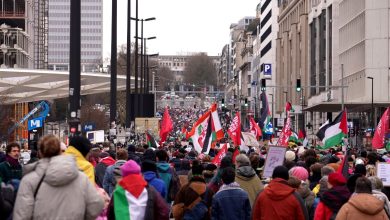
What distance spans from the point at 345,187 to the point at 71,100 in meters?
18.8

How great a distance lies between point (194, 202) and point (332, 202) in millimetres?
2170

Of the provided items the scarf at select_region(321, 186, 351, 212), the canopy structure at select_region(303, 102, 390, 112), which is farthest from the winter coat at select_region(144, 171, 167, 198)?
the canopy structure at select_region(303, 102, 390, 112)

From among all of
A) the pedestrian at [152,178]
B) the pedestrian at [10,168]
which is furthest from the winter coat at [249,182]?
the pedestrian at [10,168]

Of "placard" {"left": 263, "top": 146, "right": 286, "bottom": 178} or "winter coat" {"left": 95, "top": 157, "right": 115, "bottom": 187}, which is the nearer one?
"winter coat" {"left": 95, "top": 157, "right": 115, "bottom": 187}

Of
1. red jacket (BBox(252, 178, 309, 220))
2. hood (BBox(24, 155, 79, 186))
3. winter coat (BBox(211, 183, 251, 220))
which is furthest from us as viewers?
winter coat (BBox(211, 183, 251, 220))

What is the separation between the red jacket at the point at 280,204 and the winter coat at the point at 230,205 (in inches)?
36.3

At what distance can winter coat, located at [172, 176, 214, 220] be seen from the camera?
15027 millimetres

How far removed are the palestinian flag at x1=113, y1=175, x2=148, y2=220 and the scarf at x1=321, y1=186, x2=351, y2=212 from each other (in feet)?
→ 7.68

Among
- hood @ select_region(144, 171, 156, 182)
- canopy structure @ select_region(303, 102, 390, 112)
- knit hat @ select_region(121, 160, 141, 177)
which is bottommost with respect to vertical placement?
hood @ select_region(144, 171, 156, 182)

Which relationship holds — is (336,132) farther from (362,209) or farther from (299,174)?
(362,209)

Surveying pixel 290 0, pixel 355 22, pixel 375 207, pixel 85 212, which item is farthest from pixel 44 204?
pixel 290 0

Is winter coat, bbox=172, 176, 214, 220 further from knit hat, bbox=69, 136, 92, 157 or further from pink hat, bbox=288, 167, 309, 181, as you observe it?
knit hat, bbox=69, 136, 92, 157

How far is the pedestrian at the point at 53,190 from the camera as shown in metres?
10.4

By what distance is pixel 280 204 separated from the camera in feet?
44.4
